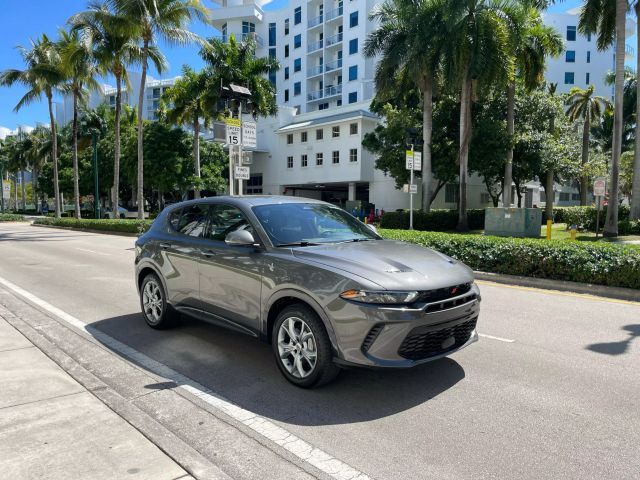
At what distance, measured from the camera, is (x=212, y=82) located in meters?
32.5

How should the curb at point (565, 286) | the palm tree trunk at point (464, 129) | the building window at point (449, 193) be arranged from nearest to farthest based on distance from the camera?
the curb at point (565, 286) < the palm tree trunk at point (464, 129) < the building window at point (449, 193)

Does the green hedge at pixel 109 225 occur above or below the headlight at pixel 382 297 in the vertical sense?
below

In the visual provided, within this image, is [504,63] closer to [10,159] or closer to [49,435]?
[49,435]

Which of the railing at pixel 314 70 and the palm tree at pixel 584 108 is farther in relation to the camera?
the railing at pixel 314 70

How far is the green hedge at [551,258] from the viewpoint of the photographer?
28.9ft

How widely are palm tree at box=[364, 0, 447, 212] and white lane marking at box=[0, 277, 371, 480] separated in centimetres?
2283

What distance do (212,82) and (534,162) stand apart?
70.5 feet

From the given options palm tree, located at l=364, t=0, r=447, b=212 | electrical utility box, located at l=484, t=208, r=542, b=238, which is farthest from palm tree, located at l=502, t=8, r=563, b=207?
electrical utility box, located at l=484, t=208, r=542, b=238

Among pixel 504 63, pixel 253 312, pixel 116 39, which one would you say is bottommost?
pixel 253 312

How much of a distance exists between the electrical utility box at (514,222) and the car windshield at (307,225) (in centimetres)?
1760

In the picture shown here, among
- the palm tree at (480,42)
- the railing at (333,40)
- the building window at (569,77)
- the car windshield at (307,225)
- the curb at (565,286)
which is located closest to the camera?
the car windshield at (307,225)

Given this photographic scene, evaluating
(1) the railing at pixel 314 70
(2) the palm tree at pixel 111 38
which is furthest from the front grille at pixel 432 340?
(1) the railing at pixel 314 70

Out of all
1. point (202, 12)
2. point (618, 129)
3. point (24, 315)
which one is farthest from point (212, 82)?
point (24, 315)

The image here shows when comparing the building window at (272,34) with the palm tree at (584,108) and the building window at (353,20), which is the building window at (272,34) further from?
the palm tree at (584,108)
